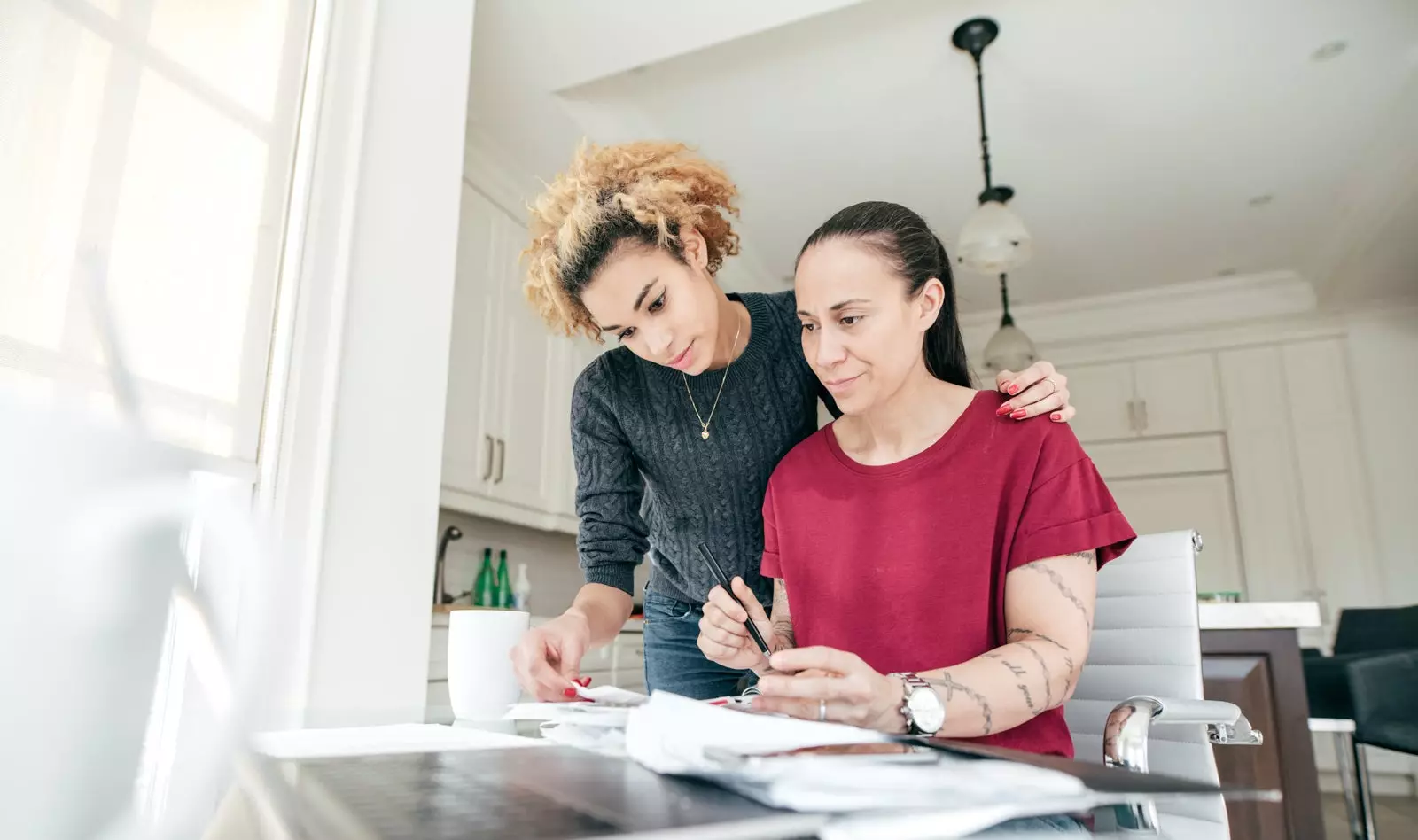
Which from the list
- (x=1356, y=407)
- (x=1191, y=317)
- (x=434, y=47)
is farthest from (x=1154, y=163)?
(x=434, y=47)

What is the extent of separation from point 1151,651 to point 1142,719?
384mm

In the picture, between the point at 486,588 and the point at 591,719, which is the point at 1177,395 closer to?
the point at 486,588

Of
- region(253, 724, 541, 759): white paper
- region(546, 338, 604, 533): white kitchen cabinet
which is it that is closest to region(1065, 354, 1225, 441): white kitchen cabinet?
region(546, 338, 604, 533): white kitchen cabinet

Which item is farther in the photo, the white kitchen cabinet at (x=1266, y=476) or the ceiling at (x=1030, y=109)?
the white kitchen cabinet at (x=1266, y=476)

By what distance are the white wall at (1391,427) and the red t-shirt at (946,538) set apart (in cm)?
524

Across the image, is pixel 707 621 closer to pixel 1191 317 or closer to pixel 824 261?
pixel 824 261

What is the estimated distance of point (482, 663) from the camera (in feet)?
2.99

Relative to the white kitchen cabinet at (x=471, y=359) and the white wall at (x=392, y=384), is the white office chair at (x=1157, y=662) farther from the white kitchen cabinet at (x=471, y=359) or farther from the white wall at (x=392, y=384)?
the white kitchen cabinet at (x=471, y=359)

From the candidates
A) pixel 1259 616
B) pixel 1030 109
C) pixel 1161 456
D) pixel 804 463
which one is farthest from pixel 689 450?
pixel 1161 456

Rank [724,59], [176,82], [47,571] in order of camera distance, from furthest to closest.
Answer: [724,59] → [176,82] → [47,571]

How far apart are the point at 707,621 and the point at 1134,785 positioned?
24.6 inches

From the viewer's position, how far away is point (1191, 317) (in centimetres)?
542

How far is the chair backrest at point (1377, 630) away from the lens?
10.0ft

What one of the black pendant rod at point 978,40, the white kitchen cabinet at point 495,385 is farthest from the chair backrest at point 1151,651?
the white kitchen cabinet at point 495,385
